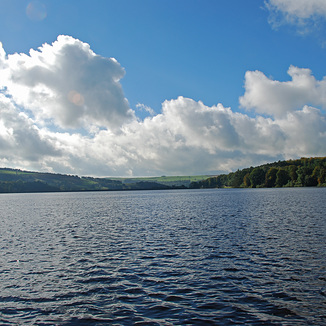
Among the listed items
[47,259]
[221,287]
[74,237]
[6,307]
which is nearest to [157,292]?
[221,287]

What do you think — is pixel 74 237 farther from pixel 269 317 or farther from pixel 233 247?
pixel 269 317

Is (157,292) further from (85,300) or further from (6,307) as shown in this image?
(6,307)

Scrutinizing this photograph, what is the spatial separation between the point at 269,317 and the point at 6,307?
17404mm

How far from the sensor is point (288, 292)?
21.9 metres

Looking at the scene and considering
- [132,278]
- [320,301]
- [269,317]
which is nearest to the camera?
[269,317]

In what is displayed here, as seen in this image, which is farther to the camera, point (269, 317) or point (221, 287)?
point (221, 287)

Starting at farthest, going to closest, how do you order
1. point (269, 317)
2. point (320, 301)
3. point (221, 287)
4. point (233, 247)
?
point (233, 247) < point (221, 287) < point (320, 301) < point (269, 317)

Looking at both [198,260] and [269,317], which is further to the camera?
[198,260]

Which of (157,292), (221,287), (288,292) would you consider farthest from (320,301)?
(157,292)

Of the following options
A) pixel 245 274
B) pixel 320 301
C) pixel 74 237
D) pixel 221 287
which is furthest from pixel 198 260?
pixel 74 237

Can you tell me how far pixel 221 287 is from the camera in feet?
77.0

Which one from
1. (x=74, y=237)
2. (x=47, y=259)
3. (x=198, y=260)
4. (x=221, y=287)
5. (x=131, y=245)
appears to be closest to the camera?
(x=221, y=287)

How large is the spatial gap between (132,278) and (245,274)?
9.98 metres

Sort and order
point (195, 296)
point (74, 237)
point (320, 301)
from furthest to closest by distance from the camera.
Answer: point (74, 237) < point (195, 296) < point (320, 301)
